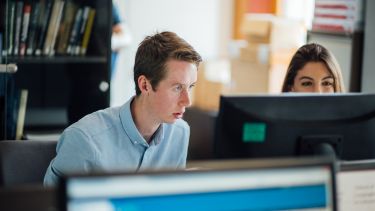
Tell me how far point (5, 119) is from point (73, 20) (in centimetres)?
60

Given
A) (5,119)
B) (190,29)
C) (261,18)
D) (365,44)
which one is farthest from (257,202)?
(190,29)

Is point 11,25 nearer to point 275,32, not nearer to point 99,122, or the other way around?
point 99,122

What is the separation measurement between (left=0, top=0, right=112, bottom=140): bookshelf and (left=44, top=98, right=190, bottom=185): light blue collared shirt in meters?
1.22

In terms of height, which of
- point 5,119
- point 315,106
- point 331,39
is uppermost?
point 331,39

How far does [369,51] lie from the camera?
12.0 ft

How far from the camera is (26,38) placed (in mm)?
3289

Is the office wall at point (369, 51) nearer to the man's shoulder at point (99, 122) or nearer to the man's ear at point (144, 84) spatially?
the man's ear at point (144, 84)

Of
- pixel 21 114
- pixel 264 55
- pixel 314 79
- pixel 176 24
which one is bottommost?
pixel 21 114

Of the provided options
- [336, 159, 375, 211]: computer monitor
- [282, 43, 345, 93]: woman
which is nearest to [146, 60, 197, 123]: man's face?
[282, 43, 345, 93]: woman

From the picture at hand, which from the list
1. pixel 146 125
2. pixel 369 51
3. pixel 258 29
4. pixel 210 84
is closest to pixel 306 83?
pixel 146 125

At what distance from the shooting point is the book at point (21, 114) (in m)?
3.28

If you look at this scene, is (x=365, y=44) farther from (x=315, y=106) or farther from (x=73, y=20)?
(x=315, y=106)

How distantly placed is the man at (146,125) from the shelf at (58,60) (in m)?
1.07

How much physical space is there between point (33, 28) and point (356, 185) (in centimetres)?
216
